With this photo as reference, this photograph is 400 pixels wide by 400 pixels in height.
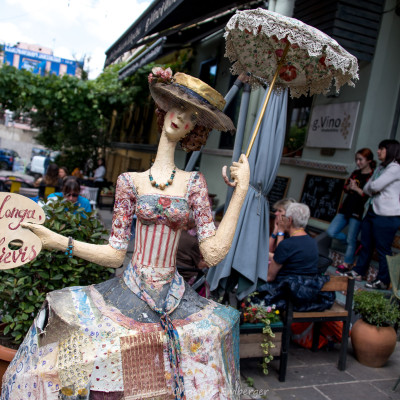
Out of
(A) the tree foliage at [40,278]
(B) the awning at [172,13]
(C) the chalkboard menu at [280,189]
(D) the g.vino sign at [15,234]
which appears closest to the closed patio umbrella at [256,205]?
(A) the tree foliage at [40,278]

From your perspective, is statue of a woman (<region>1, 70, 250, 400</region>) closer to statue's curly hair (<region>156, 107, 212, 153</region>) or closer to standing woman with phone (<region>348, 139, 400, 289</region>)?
statue's curly hair (<region>156, 107, 212, 153</region>)

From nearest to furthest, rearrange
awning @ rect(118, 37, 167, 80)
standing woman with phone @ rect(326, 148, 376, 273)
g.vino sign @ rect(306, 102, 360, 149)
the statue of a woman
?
the statue of a woman → standing woman with phone @ rect(326, 148, 376, 273) → g.vino sign @ rect(306, 102, 360, 149) → awning @ rect(118, 37, 167, 80)

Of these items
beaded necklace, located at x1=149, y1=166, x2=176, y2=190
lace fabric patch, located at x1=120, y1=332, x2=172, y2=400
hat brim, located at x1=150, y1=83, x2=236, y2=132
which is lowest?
lace fabric patch, located at x1=120, y1=332, x2=172, y2=400

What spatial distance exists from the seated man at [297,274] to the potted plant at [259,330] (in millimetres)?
189

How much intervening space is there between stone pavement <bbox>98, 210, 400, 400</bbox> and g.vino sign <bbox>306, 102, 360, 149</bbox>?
3366 millimetres

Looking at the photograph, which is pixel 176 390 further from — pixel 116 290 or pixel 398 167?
pixel 398 167

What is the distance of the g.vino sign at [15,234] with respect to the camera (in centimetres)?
203

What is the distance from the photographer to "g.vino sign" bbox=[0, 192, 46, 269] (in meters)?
2.03

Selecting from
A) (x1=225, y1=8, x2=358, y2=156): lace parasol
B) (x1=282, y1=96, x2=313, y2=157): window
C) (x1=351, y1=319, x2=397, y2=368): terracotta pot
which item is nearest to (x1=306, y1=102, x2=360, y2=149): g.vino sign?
(x1=282, y1=96, x2=313, y2=157): window

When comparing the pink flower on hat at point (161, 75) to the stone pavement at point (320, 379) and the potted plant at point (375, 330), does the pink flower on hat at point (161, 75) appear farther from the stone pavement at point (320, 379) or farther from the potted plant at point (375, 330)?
the potted plant at point (375, 330)

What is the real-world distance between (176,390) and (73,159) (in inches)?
525

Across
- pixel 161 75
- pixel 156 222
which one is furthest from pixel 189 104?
pixel 156 222

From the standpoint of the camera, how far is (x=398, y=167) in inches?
203

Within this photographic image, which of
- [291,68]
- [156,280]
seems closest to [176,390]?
[156,280]
